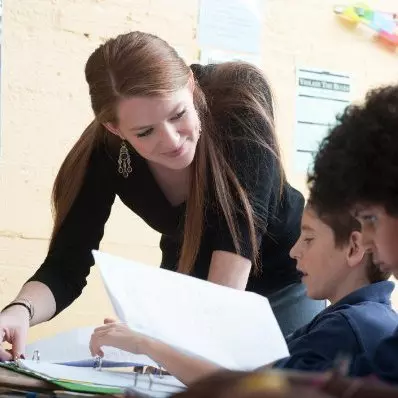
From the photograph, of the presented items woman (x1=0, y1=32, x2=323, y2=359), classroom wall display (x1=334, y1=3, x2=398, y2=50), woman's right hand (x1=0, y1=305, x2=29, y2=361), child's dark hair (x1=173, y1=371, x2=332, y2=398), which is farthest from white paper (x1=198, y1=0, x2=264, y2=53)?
child's dark hair (x1=173, y1=371, x2=332, y2=398)

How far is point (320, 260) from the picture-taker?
113 centimetres

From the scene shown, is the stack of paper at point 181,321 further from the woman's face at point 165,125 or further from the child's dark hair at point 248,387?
the child's dark hair at point 248,387

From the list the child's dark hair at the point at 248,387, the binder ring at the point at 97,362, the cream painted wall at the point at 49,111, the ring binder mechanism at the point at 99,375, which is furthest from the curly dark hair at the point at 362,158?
the cream painted wall at the point at 49,111

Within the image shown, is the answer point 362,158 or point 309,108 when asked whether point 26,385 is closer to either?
point 362,158

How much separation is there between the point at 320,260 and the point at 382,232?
0.33 meters

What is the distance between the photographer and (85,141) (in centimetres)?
157

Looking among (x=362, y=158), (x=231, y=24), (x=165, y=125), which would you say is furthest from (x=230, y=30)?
(x=362, y=158)

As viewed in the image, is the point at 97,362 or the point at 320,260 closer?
the point at 320,260

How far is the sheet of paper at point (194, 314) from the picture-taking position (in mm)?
998

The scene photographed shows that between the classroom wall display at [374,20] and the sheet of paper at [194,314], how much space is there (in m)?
1.88

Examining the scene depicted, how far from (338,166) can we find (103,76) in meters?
0.71

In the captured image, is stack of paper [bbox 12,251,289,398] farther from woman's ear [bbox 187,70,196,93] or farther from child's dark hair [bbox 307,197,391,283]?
woman's ear [bbox 187,70,196,93]

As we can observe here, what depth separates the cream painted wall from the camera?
2396mm

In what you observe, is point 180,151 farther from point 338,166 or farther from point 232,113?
point 338,166
